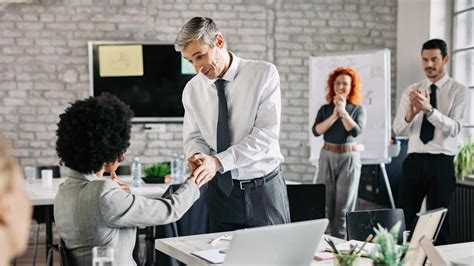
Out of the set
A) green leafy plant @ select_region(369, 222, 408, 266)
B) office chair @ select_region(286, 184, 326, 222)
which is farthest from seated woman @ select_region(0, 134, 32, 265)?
office chair @ select_region(286, 184, 326, 222)

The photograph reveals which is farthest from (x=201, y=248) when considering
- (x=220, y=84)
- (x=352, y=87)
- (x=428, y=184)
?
(x=352, y=87)

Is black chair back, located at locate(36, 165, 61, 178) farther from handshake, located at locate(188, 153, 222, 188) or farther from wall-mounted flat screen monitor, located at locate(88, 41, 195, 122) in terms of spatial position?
handshake, located at locate(188, 153, 222, 188)

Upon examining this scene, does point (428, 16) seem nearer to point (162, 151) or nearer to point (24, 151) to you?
point (162, 151)

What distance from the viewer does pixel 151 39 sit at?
21.3ft

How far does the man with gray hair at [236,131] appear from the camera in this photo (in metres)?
2.62

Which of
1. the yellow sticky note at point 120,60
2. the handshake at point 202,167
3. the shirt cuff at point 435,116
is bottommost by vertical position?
the handshake at point 202,167

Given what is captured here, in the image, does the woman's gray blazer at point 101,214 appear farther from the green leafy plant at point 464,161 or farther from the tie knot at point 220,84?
the green leafy plant at point 464,161

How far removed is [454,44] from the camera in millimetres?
6125

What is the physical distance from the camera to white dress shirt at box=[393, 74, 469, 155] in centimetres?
466

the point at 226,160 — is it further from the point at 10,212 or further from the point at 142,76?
the point at 142,76

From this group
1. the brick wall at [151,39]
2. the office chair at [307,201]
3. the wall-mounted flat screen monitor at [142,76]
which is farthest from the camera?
the wall-mounted flat screen monitor at [142,76]

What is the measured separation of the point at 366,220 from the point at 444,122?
196cm

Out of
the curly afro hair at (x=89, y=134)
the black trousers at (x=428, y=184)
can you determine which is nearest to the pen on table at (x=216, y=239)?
the curly afro hair at (x=89, y=134)

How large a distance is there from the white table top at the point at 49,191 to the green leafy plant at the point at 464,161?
2.38m
